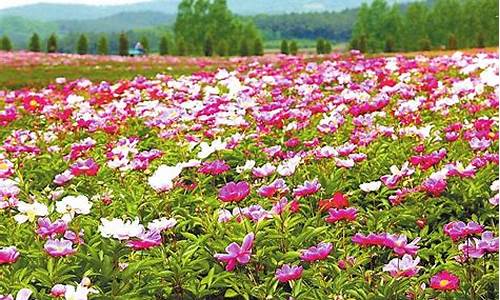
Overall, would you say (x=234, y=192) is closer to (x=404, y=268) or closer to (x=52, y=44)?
(x=404, y=268)

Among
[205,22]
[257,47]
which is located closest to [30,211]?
[257,47]

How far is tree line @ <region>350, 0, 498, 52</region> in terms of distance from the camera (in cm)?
6128

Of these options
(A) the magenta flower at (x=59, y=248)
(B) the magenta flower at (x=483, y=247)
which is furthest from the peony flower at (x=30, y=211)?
(B) the magenta flower at (x=483, y=247)

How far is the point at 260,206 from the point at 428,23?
7148 cm

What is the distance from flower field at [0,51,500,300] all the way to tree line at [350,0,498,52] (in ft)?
173

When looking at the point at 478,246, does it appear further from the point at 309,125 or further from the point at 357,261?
the point at 309,125

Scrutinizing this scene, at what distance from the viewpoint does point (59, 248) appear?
284cm

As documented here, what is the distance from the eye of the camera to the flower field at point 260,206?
→ 2859 millimetres

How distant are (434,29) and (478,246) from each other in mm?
71254

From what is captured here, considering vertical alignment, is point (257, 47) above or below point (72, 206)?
below

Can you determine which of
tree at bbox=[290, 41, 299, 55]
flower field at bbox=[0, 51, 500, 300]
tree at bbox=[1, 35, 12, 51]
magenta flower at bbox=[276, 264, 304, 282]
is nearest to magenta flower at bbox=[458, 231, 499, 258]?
flower field at bbox=[0, 51, 500, 300]

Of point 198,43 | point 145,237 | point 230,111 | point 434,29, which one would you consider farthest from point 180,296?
point 434,29

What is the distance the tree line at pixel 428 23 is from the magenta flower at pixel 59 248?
55459 mm

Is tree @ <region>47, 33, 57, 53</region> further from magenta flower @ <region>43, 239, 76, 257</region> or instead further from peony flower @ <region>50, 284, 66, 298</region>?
peony flower @ <region>50, 284, 66, 298</region>
